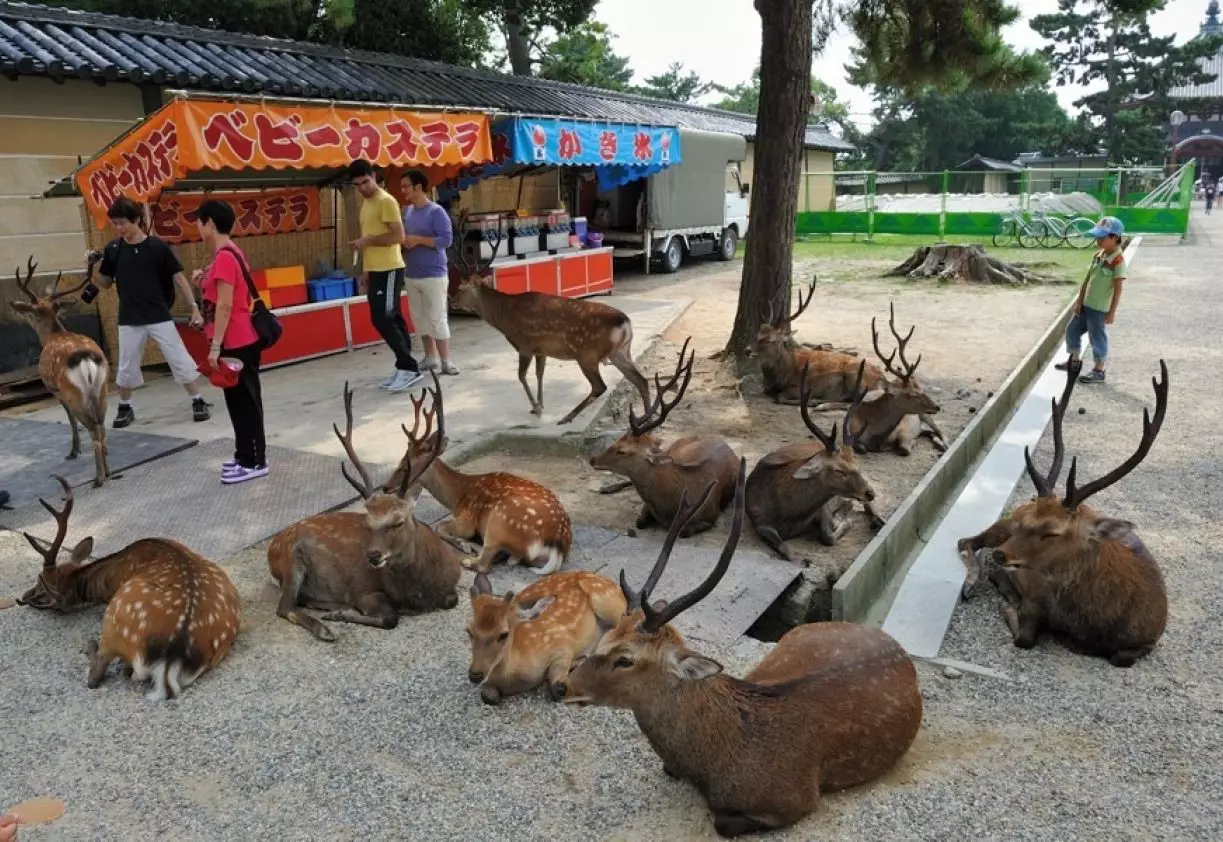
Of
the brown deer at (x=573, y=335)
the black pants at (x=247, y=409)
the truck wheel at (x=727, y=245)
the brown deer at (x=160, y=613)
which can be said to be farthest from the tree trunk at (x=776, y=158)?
the truck wheel at (x=727, y=245)

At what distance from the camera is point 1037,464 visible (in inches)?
237

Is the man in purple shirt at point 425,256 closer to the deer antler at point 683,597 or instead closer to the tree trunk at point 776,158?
the tree trunk at point 776,158

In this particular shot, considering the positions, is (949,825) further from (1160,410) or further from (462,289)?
(462,289)

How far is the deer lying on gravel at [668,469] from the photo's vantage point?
486cm

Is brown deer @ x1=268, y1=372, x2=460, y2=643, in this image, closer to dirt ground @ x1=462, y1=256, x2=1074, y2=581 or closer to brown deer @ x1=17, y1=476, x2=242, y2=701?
brown deer @ x1=17, y1=476, x2=242, y2=701

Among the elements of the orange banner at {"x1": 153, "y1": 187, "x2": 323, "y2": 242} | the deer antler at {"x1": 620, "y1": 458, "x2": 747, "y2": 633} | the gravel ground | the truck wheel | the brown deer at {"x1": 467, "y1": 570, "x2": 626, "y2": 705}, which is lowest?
→ the gravel ground

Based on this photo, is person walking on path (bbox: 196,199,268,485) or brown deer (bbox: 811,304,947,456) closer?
person walking on path (bbox: 196,199,268,485)

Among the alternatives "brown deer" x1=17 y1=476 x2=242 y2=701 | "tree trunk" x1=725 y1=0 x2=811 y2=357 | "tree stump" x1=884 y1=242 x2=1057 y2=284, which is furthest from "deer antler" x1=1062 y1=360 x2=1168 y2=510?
"tree stump" x1=884 y1=242 x2=1057 y2=284

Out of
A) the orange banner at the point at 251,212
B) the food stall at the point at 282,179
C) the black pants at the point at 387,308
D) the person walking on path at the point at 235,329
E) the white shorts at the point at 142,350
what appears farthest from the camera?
the orange banner at the point at 251,212

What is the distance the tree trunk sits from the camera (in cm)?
799

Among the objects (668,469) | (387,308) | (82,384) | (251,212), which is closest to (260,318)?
(82,384)

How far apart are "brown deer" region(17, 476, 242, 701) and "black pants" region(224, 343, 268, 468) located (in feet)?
4.73

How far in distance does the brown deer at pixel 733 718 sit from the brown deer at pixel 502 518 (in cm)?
161

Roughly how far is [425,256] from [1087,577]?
5.37m
